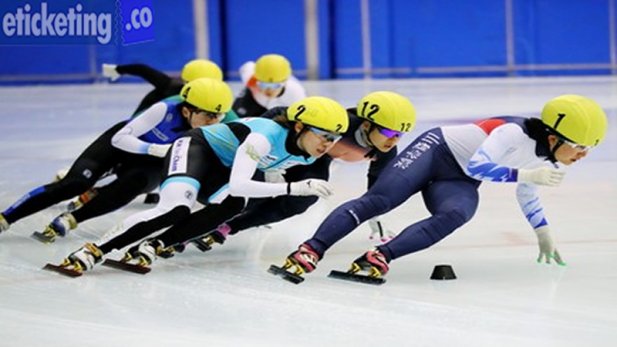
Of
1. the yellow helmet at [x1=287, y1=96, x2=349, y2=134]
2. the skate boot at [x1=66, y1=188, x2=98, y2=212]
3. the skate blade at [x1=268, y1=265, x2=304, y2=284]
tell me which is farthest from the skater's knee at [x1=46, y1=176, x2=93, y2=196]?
the yellow helmet at [x1=287, y1=96, x2=349, y2=134]

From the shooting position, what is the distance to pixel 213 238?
6.10 metres

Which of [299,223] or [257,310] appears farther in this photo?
[299,223]

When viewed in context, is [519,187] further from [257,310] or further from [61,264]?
[61,264]

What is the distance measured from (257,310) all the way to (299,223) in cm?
223

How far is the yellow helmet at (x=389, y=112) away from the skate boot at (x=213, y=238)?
3.50 ft

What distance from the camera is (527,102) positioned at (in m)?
14.6

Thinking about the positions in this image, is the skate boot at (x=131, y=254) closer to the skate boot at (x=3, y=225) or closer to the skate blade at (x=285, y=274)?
the skate blade at (x=285, y=274)

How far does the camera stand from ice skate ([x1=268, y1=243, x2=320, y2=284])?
5234 millimetres

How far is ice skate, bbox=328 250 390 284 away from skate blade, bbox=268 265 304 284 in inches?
7.7

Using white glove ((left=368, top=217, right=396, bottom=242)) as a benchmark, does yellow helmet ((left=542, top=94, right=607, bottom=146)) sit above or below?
above

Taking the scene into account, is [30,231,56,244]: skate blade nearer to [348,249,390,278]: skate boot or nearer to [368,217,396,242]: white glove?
[368,217,396,242]: white glove

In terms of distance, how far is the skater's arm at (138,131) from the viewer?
6570 millimetres

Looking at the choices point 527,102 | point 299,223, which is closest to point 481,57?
point 527,102

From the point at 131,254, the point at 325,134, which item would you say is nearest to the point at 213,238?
the point at 131,254
